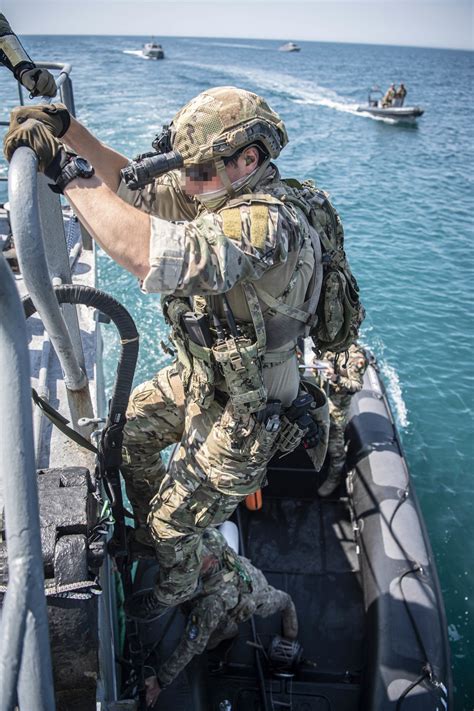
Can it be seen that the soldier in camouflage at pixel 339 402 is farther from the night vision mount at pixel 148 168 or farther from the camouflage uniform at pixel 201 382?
the night vision mount at pixel 148 168

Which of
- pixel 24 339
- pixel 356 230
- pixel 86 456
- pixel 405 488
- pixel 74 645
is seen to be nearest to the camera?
pixel 24 339

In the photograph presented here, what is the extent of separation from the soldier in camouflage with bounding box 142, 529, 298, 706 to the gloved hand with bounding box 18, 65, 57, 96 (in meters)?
2.80

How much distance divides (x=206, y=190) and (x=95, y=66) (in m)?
53.6

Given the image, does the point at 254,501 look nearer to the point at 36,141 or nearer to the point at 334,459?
the point at 334,459

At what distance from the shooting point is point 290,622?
464cm

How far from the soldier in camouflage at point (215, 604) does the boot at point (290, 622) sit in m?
0.31

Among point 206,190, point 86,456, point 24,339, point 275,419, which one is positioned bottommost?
point 86,456

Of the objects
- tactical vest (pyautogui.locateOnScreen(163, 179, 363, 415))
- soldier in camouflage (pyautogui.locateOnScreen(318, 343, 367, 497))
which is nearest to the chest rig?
tactical vest (pyautogui.locateOnScreen(163, 179, 363, 415))

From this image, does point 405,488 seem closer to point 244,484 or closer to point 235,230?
point 244,484

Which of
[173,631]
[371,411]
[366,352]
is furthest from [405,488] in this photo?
[173,631]

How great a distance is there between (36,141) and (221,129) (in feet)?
2.96

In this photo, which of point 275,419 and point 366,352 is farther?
point 366,352

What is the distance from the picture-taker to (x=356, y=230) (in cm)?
1711

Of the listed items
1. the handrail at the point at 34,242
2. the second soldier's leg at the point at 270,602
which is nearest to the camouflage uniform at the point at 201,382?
the handrail at the point at 34,242
